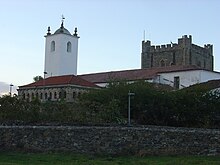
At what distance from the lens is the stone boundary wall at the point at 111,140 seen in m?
24.8

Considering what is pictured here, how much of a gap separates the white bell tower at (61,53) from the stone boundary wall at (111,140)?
5600 cm

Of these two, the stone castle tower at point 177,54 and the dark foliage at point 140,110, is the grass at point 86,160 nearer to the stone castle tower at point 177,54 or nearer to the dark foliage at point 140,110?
the dark foliage at point 140,110

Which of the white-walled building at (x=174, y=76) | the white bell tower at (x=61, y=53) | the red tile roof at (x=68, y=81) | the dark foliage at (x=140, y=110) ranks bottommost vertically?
the dark foliage at (x=140, y=110)

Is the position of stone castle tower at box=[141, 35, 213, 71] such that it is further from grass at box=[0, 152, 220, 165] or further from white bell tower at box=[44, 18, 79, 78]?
grass at box=[0, 152, 220, 165]

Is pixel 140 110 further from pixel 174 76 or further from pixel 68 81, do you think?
pixel 174 76

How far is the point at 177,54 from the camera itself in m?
80.8

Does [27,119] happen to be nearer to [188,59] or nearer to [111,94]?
[111,94]

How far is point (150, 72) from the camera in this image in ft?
218

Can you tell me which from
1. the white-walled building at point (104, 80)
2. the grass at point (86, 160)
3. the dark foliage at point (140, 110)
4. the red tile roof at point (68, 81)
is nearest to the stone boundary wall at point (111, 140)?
the grass at point (86, 160)

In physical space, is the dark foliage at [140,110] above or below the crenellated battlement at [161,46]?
below

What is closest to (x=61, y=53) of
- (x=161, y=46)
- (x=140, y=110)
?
(x=161, y=46)

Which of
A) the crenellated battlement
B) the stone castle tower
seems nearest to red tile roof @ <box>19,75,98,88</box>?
the stone castle tower

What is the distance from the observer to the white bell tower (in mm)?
81500

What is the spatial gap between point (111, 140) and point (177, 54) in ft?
190
